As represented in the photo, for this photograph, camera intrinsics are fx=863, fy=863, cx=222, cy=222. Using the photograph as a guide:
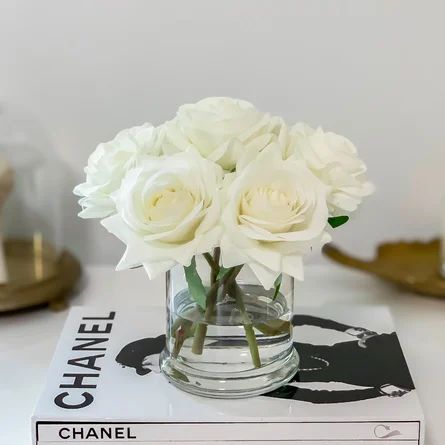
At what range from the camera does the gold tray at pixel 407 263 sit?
43.4 inches

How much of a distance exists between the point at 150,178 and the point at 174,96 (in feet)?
1.66

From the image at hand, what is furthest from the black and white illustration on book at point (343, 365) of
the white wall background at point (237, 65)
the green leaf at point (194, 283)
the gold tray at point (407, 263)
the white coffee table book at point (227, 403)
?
the white wall background at point (237, 65)

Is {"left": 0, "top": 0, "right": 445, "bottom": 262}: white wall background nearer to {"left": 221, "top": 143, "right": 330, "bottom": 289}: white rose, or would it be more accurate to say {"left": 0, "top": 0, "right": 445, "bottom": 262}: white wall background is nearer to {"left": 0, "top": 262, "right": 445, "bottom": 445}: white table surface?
{"left": 0, "top": 262, "right": 445, "bottom": 445}: white table surface

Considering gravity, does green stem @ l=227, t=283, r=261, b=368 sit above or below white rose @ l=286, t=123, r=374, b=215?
below

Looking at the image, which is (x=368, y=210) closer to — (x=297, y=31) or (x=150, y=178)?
(x=297, y=31)

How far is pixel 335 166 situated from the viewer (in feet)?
2.40

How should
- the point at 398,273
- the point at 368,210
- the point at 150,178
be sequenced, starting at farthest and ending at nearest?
1. the point at 368,210
2. the point at 398,273
3. the point at 150,178

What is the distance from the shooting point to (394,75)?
3.84 ft

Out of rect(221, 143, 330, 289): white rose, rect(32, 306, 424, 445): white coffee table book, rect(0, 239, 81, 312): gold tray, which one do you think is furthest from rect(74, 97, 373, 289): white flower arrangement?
rect(0, 239, 81, 312): gold tray

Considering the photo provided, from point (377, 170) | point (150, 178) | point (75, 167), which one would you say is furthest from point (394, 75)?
point (150, 178)

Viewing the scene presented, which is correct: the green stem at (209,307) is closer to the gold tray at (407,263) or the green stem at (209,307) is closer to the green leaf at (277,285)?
the green leaf at (277,285)

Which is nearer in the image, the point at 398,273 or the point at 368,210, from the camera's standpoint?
the point at 398,273

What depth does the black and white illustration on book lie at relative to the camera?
78cm

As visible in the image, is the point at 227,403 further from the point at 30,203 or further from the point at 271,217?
the point at 30,203
